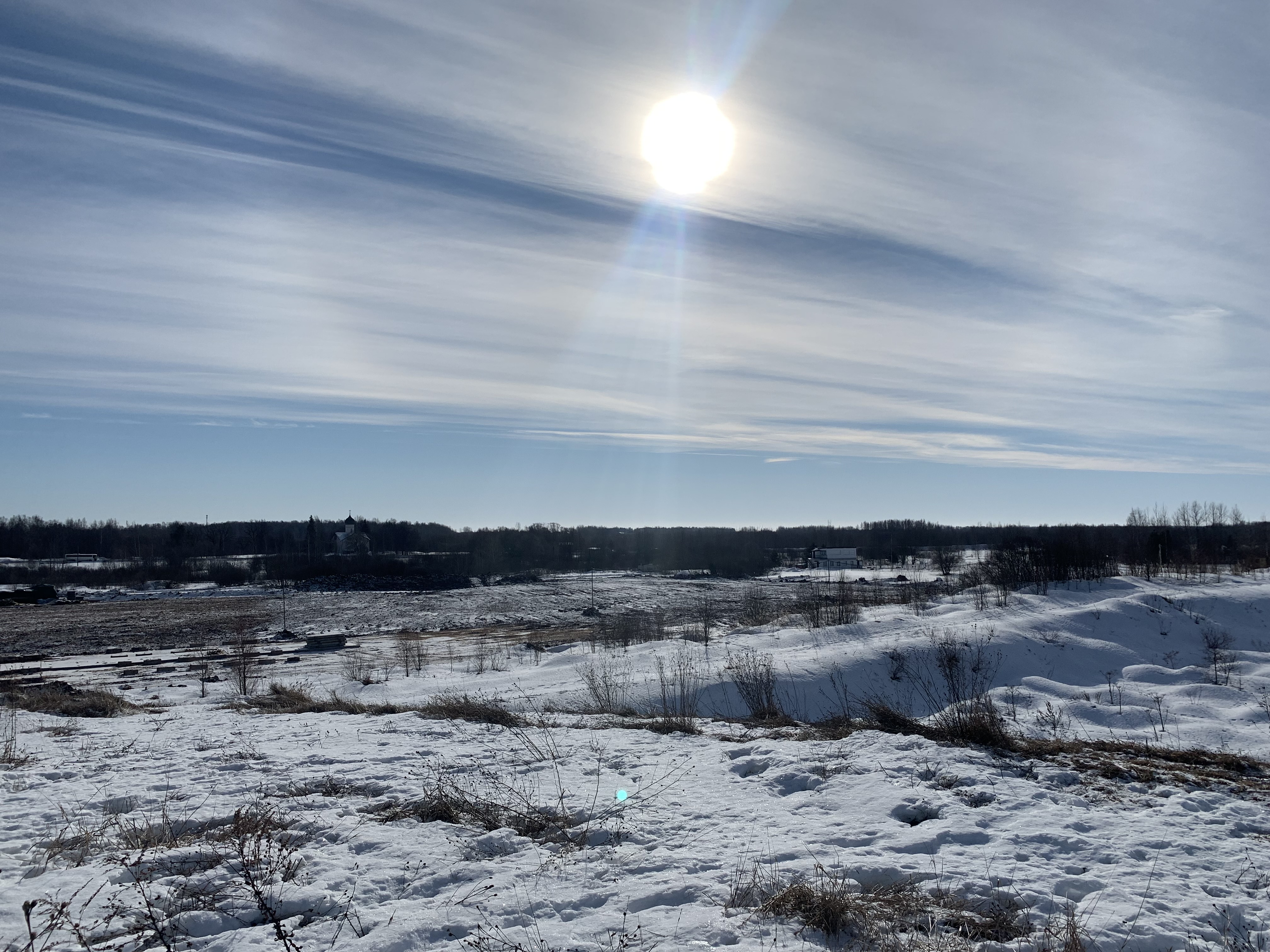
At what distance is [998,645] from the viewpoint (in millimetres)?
19297

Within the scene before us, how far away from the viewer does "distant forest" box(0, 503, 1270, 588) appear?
40.3 meters

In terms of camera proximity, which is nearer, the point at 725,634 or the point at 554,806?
the point at 554,806

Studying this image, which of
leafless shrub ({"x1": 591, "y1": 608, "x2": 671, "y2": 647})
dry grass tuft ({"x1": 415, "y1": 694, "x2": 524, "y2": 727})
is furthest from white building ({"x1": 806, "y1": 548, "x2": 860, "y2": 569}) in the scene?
dry grass tuft ({"x1": 415, "y1": 694, "x2": 524, "y2": 727})

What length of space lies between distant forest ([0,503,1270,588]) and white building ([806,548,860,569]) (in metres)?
3.84

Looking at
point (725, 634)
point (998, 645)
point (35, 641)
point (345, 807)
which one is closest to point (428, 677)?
point (725, 634)

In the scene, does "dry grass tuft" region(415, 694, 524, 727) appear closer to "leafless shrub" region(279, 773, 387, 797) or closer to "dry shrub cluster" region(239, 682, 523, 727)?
"dry shrub cluster" region(239, 682, 523, 727)

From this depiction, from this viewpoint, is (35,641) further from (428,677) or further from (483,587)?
(483,587)

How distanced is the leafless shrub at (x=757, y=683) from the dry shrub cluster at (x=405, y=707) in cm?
394

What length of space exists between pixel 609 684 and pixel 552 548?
101 meters

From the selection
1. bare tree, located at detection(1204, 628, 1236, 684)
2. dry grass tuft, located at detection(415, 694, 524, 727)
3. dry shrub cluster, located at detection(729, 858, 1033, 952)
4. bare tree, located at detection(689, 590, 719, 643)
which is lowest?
bare tree, located at detection(689, 590, 719, 643)

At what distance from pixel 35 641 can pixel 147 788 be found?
136 ft

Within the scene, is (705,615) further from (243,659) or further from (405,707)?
(405,707)

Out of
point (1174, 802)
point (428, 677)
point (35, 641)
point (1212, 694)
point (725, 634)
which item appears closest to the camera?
point (1174, 802)

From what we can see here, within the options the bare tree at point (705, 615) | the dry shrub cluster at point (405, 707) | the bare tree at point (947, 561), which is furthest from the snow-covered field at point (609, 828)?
the bare tree at point (947, 561)
